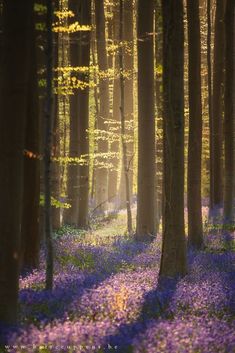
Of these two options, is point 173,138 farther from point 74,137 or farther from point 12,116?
point 74,137

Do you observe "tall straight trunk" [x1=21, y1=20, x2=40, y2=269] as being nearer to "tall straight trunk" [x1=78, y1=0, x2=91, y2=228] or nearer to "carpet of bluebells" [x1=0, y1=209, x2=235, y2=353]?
"carpet of bluebells" [x1=0, y1=209, x2=235, y2=353]

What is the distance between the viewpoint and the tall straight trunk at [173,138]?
9469mm

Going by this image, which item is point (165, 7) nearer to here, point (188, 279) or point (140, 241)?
point (188, 279)

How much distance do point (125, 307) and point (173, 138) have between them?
3.59 meters

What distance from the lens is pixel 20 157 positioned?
6.45 meters

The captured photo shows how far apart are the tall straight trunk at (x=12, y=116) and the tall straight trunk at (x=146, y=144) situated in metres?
9.11

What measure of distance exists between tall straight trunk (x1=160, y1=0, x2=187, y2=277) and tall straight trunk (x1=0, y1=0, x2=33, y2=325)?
3706mm

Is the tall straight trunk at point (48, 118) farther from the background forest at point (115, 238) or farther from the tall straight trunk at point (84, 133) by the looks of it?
the tall straight trunk at point (84, 133)

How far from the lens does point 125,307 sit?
7.34m

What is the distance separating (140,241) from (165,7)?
7.80 metres

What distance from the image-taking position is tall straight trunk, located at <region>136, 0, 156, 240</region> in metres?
15.4

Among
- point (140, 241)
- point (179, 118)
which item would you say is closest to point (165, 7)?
point (179, 118)

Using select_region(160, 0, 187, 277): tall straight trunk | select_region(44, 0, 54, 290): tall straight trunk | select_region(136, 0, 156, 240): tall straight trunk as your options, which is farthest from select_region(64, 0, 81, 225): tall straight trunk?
select_region(44, 0, 54, 290): tall straight trunk

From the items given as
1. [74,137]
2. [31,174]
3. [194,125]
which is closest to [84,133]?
[74,137]
